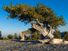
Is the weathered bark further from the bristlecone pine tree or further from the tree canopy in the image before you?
the tree canopy

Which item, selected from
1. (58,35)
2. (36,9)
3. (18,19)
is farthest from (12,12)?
(58,35)

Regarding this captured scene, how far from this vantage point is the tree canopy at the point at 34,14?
33500mm

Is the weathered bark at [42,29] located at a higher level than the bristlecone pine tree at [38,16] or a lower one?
lower

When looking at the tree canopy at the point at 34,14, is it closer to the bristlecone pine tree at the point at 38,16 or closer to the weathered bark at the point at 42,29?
the bristlecone pine tree at the point at 38,16

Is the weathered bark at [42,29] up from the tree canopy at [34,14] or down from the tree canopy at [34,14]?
down

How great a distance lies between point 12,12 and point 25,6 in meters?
3.32

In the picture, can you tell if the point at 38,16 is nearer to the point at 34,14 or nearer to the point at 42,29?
the point at 34,14

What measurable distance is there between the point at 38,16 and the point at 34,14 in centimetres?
82

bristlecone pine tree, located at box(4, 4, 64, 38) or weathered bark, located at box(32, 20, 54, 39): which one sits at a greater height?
bristlecone pine tree, located at box(4, 4, 64, 38)

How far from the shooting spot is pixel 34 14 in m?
33.5

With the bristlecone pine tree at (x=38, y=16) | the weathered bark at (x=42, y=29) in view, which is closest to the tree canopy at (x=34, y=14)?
the bristlecone pine tree at (x=38, y=16)

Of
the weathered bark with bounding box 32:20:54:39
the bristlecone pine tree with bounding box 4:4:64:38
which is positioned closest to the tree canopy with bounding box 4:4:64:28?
the bristlecone pine tree with bounding box 4:4:64:38

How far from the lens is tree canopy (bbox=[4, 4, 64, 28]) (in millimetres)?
33500

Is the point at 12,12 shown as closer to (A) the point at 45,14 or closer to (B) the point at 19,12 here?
(B) the point at 19,12
